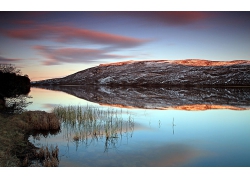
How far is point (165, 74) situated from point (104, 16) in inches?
3090

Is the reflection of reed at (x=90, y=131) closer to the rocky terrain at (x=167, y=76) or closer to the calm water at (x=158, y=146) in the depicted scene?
the calm water at (x=158, y=146)

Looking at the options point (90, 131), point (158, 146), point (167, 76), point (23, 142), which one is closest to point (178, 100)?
point (90, 131)

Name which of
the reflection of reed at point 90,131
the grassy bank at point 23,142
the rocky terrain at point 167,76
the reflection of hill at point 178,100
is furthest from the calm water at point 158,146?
the rocky terrain at point 167,76

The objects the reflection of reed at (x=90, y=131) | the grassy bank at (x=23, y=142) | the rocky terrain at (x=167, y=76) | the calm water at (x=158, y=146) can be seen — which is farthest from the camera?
the rocky terrain at (x=167, y=76)

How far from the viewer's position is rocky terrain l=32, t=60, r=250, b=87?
66244mm

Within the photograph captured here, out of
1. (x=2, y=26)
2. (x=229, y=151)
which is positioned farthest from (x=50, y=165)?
(x=2, y=26)

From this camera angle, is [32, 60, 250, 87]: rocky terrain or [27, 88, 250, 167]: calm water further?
[32, 60, 250, 87]: rocky terrain

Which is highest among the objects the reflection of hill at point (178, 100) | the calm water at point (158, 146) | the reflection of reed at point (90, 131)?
the reflection of hill at point (178, 100)

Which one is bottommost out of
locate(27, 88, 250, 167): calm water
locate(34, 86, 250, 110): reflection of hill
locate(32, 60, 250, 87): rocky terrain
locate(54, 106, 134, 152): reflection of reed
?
locate(27, 88, 250, 167): calm water

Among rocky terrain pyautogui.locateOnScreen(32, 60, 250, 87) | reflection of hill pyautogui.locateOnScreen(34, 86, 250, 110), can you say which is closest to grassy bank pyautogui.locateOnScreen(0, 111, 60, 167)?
reflection of hill pyautogui.locateOnScreen(34, 86, 250, 110)

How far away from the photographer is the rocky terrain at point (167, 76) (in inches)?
2608

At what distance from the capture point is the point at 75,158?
6.90 meters

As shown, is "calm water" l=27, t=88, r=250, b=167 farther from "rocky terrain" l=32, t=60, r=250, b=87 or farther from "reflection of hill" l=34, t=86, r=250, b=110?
"rocky terrain" l=32, t=60, r=250, b=87

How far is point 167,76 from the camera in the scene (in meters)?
85.2
